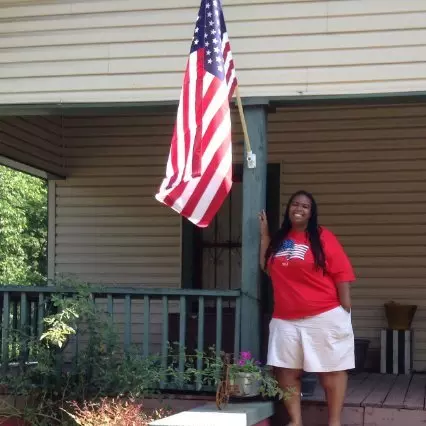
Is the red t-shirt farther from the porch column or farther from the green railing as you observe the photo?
the green railing

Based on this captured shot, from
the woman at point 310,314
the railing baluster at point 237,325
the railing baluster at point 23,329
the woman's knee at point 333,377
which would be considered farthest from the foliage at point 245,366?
the railing baluster at point 23,329

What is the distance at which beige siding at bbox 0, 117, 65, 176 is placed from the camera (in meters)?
7.67

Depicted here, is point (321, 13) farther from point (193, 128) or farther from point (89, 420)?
point (89, 420)

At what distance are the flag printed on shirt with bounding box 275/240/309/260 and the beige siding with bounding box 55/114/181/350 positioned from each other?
9.67 ft

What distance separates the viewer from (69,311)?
5281 millimetres

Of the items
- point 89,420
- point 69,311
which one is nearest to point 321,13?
point 69,311

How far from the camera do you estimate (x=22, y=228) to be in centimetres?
1812

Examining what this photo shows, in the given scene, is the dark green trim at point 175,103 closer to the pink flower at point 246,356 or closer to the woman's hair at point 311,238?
the woman's hair at point 311,238

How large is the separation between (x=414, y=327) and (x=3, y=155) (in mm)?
4461

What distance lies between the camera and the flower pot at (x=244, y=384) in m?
5.02

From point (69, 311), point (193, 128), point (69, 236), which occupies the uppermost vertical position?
point (193, 128)

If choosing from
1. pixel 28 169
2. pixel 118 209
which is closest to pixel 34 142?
pixel 28 169

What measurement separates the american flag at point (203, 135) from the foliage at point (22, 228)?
13.0 m

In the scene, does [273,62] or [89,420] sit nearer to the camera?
[89,420]
